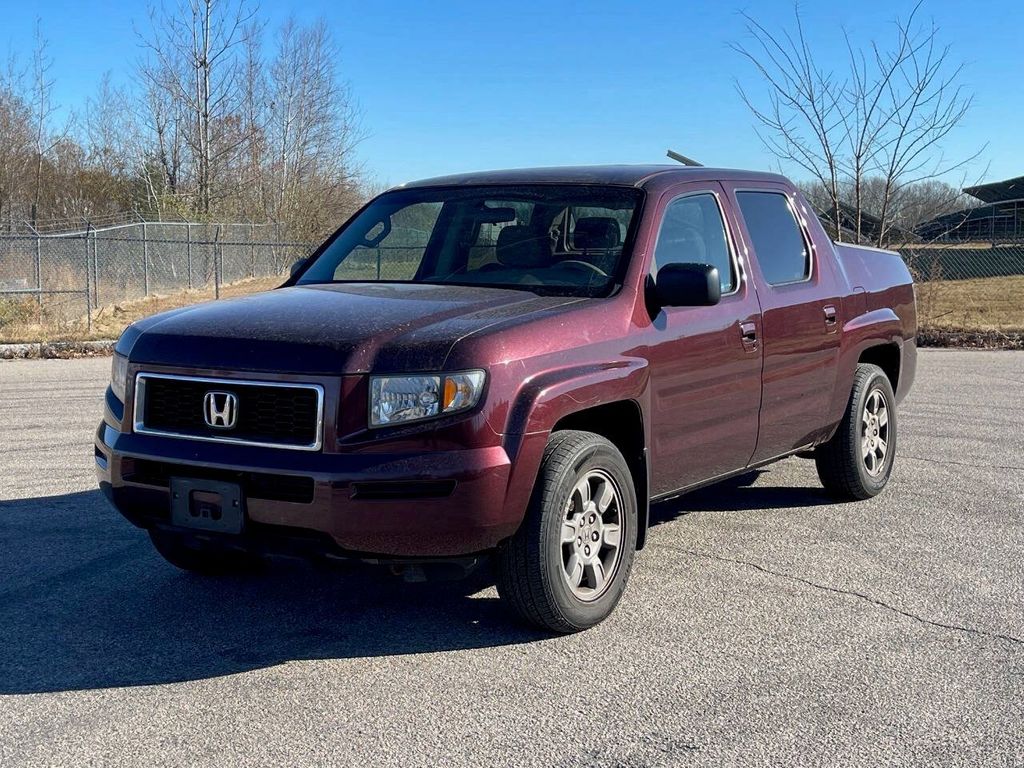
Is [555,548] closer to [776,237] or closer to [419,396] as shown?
[419,396]

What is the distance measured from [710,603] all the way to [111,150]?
137ft

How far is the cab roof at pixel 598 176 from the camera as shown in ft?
18.0

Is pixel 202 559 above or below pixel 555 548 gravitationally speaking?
below

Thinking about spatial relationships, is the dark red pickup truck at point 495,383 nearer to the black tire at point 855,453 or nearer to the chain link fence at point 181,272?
the black tire at point 855,453

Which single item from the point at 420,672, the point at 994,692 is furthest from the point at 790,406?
the point at 420,672

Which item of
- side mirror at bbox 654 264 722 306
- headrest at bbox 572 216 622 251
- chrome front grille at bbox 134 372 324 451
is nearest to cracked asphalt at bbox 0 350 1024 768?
chrome front grille at bbox 134 372 324 451

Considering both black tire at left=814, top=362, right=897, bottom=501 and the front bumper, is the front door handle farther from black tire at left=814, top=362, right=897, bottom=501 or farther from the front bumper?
the front bumper

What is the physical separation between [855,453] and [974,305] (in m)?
18.7

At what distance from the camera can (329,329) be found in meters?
4.32

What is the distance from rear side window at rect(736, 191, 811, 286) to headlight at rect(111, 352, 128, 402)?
3.15m

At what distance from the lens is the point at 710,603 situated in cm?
496

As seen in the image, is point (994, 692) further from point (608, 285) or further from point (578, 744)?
point (608, 285)

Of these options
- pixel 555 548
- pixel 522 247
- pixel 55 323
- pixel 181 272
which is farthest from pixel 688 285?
pixel 181 272

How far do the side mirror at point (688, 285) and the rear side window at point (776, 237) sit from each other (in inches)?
44.1
